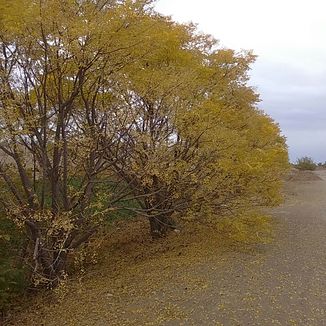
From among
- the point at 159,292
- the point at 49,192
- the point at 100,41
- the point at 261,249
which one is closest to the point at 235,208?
the point at 261,249

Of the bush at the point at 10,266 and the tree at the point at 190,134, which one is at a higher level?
the tree at the point at 190,134

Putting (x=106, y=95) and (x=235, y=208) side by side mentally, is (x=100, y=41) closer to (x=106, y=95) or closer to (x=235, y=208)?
(x=106, y=95)

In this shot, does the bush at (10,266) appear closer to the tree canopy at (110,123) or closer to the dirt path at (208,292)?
the tree canopy at (110,123)

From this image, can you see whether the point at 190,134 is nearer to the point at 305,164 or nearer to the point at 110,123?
the point at 110,123

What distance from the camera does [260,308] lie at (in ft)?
20.5

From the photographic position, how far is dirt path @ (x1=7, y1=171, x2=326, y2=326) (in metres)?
6.14

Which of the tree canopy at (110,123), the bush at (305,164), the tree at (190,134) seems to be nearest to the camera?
the tree canopy at (110,123)

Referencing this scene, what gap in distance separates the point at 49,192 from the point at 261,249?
4.68m

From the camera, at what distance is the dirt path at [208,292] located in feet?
20.1

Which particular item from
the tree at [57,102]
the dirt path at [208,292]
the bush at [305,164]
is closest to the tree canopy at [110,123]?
the tree at [57,102]

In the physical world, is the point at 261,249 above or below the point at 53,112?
below

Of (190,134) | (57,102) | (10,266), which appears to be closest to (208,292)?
(190,134)

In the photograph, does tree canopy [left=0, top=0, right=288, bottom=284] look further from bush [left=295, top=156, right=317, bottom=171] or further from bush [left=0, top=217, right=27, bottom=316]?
bush [left=295, top=156, right=317, bottom=171]

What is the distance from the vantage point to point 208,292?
279 inches
